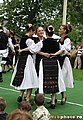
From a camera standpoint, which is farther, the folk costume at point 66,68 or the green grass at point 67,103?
the folk costume at point 66,68

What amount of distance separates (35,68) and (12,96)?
1572 millimetres

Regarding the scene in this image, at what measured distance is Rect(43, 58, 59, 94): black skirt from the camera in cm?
909

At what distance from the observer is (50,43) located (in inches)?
355

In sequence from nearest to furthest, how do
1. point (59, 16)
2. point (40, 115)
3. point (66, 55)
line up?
point (40, 115) → point (66, 55) → point (59, 16)

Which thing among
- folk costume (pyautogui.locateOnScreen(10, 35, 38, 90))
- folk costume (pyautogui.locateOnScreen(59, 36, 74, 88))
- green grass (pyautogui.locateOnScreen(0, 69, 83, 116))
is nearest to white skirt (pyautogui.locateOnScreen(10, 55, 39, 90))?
folk costume (pyautogui.locateOnScreen(10, 35, 38, 90))

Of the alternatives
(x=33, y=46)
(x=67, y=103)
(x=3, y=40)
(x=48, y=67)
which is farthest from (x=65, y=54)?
(x=3, y=40)

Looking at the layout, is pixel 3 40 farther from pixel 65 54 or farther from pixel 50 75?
pixel 50 75

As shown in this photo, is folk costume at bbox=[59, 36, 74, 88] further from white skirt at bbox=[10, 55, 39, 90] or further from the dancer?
white skirt at bbox=[10, 55, 39, 90]

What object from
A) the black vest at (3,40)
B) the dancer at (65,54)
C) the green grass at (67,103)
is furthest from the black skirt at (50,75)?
the black vest at (3,40)

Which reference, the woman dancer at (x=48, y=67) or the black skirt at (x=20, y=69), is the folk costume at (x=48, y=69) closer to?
the woman dancer at (x=48, y=67)

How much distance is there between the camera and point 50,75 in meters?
9.15

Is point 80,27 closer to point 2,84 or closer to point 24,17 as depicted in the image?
point 24,17

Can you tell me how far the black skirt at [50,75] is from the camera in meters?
9.09

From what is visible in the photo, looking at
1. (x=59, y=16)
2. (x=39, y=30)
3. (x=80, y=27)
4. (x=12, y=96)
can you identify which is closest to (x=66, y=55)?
(x=39, y=30)
